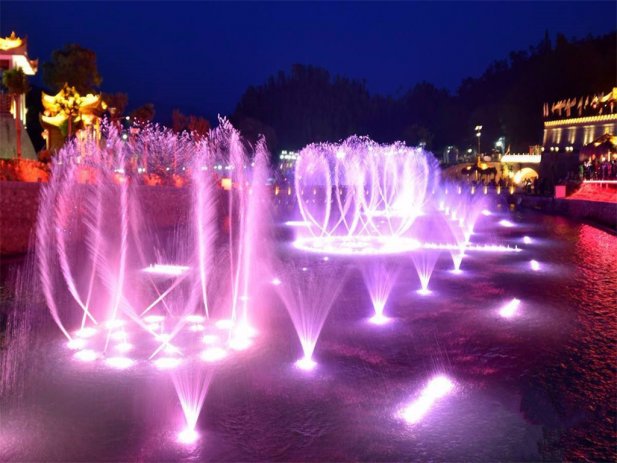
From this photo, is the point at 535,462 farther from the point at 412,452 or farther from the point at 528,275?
the point at 528,275

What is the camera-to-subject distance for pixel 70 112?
3012 cm

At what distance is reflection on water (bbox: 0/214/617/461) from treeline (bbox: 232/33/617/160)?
6024 centimetres

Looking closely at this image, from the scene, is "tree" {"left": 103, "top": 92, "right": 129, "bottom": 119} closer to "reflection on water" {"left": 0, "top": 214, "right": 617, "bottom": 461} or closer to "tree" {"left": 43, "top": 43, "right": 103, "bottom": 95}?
"tree" {"left": 43, "top": 43, "right": 103, "bottom": 95}

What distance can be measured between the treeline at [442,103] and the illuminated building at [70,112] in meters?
49.5

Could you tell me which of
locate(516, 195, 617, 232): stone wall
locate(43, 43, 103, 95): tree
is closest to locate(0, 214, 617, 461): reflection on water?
locate(516, 195, 617, 232): stone wall

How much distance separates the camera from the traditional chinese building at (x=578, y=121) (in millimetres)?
49750

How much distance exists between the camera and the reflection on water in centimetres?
483

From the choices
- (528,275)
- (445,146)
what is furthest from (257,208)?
(445,146)

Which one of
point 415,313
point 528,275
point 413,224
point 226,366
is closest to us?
point 226,366

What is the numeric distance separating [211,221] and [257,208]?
882 centimetres

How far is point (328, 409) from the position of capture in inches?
219

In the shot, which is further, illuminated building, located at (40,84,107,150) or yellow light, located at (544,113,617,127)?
yellow light, located at (544,113,617,127)

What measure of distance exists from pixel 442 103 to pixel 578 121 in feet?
155

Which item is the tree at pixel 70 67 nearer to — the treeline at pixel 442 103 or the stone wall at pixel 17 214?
the stone wall at pixel 17 214
